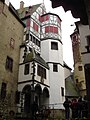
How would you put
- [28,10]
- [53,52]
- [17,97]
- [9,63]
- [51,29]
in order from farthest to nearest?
[28,10], [51,29], [53,52], [9,63], [17,97]

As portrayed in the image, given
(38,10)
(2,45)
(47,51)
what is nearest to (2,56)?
(2,45)

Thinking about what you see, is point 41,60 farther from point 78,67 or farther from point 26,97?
point 78,67

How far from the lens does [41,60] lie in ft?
99.1

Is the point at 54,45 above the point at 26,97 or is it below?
above

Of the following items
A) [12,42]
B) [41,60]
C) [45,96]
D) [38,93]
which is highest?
Answer: [12,42]

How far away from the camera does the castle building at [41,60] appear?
87.6ft

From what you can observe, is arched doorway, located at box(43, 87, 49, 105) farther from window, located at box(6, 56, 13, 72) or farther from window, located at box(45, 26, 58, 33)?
window, located at box(45, 26, 58, 33)

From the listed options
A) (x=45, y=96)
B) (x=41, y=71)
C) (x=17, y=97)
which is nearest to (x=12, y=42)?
(x=41, y=71)

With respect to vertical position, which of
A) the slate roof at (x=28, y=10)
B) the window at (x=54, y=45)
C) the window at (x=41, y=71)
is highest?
the slate roof at (x=28, y=10)

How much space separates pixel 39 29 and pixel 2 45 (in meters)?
12.0

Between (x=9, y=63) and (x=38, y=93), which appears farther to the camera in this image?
(x=38, y=93)

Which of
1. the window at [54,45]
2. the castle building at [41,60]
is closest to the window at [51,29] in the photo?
the castle building at [41,60]

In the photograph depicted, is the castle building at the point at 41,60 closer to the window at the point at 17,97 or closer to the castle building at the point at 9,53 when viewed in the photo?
the window at the point at 17,97

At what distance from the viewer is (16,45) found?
93.7 ft
